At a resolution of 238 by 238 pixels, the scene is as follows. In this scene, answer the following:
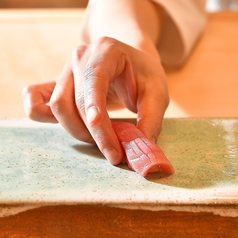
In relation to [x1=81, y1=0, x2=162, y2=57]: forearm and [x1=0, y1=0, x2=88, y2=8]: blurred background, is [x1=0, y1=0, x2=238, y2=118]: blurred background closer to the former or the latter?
[x1=81, y1=0, x2=162, y2=57]: forearm

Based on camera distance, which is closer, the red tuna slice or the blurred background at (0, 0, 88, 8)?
the red tuna slice

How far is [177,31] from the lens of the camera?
0.98 meters

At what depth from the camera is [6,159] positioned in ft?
1.65

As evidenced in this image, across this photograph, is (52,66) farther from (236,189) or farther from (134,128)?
(236,189)

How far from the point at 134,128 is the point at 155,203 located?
0.15 meters

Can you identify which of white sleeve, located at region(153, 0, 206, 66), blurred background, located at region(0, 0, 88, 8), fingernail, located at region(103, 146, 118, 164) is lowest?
blurred background, located at region(0, 0, 88, 8)

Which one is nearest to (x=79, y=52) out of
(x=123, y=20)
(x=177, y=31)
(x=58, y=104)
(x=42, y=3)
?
(x=58, y=104)

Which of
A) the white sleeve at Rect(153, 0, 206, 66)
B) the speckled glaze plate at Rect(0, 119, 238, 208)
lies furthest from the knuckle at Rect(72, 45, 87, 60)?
the white sleeve at Rect(153, 0, 206, 66)

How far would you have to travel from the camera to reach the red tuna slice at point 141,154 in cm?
46

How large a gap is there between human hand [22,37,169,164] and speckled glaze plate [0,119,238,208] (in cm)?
3

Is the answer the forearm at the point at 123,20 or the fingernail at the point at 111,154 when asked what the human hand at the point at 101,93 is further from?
the forearm at the point at 123,20

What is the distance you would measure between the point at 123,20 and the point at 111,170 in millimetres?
464

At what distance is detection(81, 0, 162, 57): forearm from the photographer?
2.67ft

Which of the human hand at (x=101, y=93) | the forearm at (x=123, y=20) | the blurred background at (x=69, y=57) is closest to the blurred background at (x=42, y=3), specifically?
the blurred background at (x=69, y=57)
